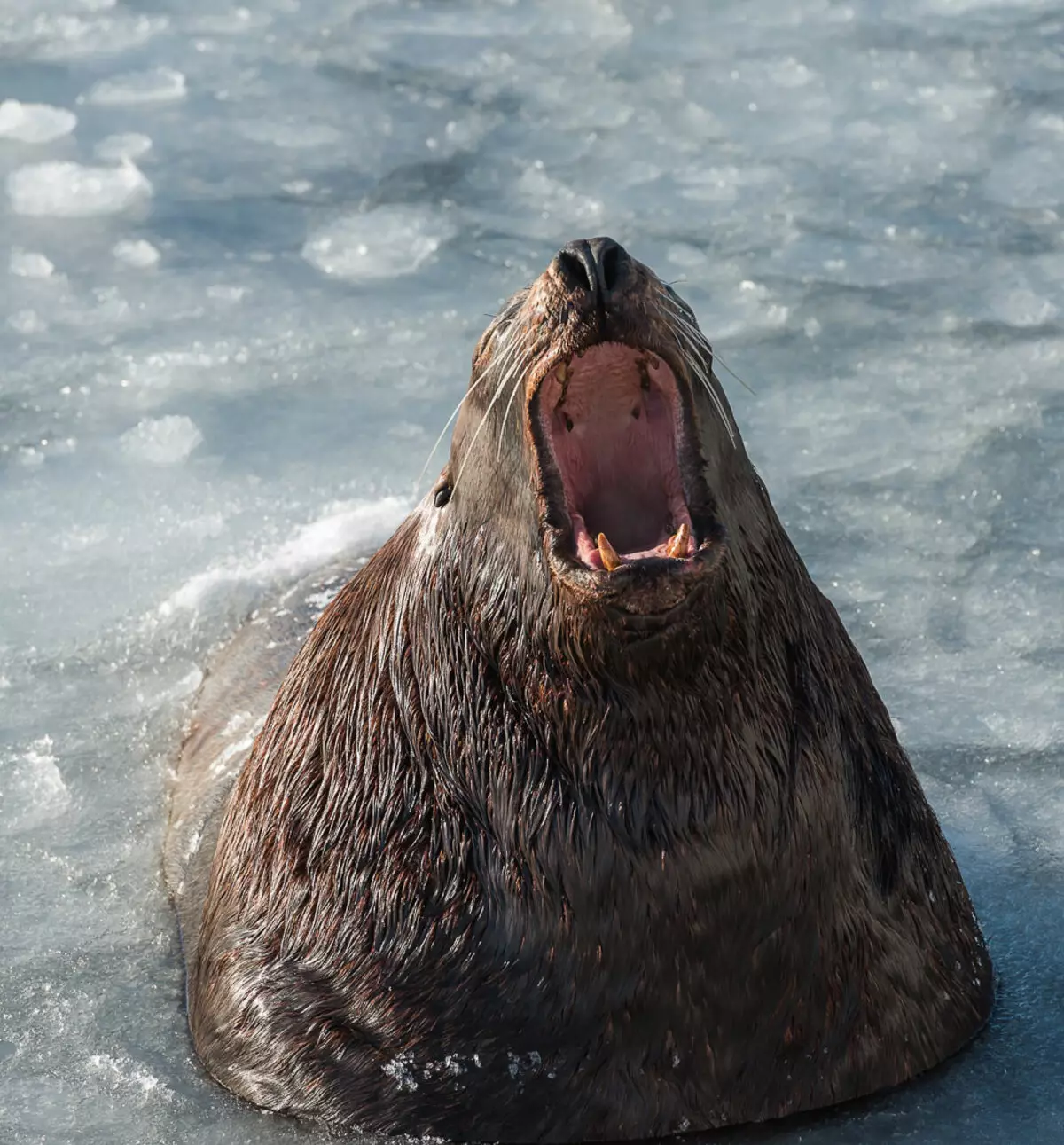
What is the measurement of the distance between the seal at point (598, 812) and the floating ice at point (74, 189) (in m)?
5.96

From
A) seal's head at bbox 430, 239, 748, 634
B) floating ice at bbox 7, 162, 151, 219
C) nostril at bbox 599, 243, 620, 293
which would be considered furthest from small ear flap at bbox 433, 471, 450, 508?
floating ice at bbox 7, 162, 151, 219

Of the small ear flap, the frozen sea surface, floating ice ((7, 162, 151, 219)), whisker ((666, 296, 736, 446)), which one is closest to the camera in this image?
whisker ((666, 296, 736, 446))

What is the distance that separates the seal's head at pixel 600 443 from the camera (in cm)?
306

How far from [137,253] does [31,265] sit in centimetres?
46

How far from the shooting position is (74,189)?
912 cm

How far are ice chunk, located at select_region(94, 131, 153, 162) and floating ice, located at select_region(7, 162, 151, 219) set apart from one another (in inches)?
6.0

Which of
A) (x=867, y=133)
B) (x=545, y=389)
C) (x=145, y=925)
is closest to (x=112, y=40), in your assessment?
(x=867, y=133)

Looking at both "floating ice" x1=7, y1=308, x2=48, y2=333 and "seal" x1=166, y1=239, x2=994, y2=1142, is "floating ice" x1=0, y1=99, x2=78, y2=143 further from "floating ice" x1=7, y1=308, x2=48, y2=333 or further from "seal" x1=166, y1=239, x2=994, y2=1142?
"seal" x1=166, y1=239, x2=994, y2=1142

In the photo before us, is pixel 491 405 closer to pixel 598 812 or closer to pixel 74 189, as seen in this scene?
pixel 598 812

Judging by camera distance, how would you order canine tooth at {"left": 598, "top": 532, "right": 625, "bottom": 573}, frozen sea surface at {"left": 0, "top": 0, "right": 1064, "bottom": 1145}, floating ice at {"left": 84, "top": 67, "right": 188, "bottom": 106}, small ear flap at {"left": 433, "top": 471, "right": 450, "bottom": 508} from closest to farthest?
canine tooth at {"left": 598, "top": 532, "right": 625, "bottom": 573} → small ear flap at {"left": 433, "top": 471, "right": 450, "bottom": 508} → frozen sea surface at {"left": 0, "top": 0, "right": 1064, "bottom": 1145} → floating ice at {"left": 84, "top": 67, "right": 188, "bottom": 106}

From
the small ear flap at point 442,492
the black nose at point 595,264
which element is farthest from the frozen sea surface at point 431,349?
the black nose at point 595,264

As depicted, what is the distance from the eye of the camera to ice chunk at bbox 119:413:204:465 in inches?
273

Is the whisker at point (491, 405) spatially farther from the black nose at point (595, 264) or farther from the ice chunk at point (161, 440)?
the ice chunk at point (161, 440)

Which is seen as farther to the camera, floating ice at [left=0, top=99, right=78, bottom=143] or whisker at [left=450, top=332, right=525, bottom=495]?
floating ice at [left=0, top=99, right=78, bottom=143]
